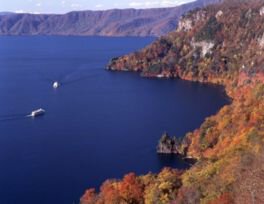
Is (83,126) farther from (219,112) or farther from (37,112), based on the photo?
(219,112)

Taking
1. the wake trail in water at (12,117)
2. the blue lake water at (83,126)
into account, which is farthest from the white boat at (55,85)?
the wake trail in water at (12,117)

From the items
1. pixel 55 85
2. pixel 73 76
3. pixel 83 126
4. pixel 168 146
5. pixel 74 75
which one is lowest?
pixel 168 146

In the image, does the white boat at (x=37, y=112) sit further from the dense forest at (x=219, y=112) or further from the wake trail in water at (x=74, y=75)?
the wake trail in water at (x=74, y=75)

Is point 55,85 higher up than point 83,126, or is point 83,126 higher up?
point 55,85

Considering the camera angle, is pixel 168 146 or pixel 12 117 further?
pixel 12 117

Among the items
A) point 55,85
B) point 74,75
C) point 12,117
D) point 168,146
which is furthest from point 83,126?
point 74,75

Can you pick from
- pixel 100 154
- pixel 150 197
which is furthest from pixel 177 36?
pixel 150 197

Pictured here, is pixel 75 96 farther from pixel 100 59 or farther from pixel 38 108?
pixel 100 59
